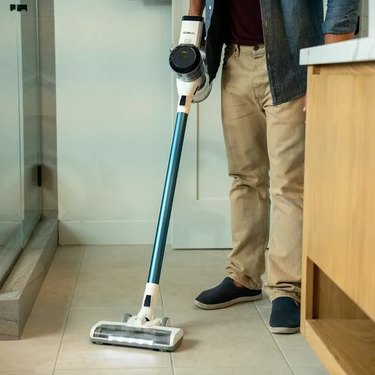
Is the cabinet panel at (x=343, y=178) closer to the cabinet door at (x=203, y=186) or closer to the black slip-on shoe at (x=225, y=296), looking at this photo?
the black slip-on shoe at (x=225, y=296)

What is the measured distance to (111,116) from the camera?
9.65 feet

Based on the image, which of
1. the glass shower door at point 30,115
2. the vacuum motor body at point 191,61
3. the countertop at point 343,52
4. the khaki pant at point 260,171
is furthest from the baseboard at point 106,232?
the countertop at point 343,52

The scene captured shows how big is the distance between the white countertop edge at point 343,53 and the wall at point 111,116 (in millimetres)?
1643

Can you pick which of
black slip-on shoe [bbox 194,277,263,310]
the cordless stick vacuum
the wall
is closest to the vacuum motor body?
the cordless stick vacuum

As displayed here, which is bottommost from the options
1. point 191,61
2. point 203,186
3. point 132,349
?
point 132,349

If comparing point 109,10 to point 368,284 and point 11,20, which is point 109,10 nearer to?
point 11,20

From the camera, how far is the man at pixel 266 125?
193 cm

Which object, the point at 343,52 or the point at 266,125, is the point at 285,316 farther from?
the point at 343,52

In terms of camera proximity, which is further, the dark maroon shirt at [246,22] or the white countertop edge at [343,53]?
the dark maroon shirt at [246,22]

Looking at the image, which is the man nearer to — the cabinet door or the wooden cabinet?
the wooden cabinet

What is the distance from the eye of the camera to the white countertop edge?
1.00 meters

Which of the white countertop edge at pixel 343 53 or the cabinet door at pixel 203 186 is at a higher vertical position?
the white countertop edge at pixel 343 53

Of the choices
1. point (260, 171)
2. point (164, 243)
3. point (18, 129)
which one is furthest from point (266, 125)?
point (18, 129)

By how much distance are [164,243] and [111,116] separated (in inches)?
43.3
